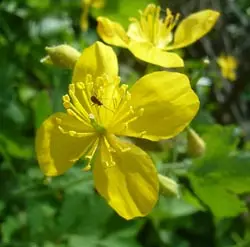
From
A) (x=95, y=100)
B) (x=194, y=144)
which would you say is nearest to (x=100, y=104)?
(x=95, y=100)

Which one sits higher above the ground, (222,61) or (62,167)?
(62,167)

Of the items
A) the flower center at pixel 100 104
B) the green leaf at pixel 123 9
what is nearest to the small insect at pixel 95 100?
the flower center at pixel 100 104

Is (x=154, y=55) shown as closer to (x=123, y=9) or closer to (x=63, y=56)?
(x=63, y=56)

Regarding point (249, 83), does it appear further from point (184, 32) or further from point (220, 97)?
point (184, 32)

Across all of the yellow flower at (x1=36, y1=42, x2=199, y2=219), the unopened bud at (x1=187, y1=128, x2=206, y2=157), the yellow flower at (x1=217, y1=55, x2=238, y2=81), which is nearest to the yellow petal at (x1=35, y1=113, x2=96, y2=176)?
the yellow flower at (x1=36, y1=42, x2=199, y2=219)

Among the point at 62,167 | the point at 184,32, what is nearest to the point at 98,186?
the point at 62,167

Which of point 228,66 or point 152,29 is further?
point 228,66
